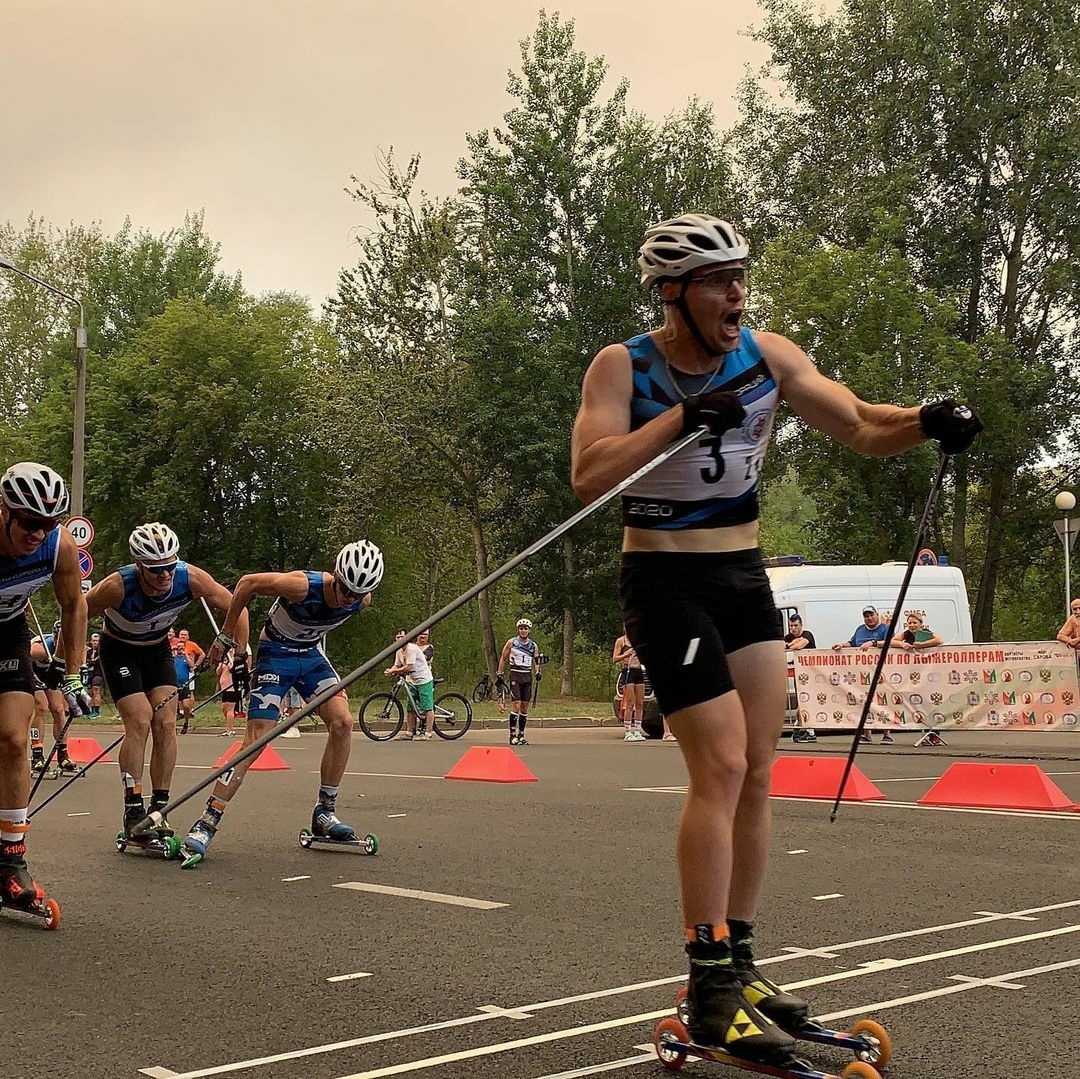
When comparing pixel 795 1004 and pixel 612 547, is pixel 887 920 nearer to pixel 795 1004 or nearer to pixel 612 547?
pixel 795 1004

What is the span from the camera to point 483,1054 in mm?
4094

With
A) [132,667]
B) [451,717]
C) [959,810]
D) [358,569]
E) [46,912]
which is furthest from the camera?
[451,717]

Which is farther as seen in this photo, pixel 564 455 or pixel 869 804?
pixel 564 455

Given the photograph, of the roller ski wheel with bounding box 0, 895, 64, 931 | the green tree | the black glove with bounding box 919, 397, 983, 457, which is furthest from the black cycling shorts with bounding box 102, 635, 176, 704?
the green tree

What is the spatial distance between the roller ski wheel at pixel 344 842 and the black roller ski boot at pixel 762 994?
4.93m

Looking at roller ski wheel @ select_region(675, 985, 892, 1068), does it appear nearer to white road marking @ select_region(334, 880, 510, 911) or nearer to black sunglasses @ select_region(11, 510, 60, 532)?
white road marking @ select_region(334, 880, 510, 911)

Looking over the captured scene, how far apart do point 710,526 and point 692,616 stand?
0.27 meters

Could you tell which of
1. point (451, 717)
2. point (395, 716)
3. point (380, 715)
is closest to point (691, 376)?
point (380, 715)

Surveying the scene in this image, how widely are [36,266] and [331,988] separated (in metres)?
53.0

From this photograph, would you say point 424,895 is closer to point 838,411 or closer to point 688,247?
point 838,411

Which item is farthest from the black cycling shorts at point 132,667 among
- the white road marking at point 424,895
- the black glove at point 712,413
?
the black glove at point 712,413

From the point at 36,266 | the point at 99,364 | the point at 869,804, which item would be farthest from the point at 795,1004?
the point at 36,266

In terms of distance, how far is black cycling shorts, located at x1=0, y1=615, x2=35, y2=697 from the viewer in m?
6.61

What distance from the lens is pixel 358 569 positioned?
8570 millimetres
